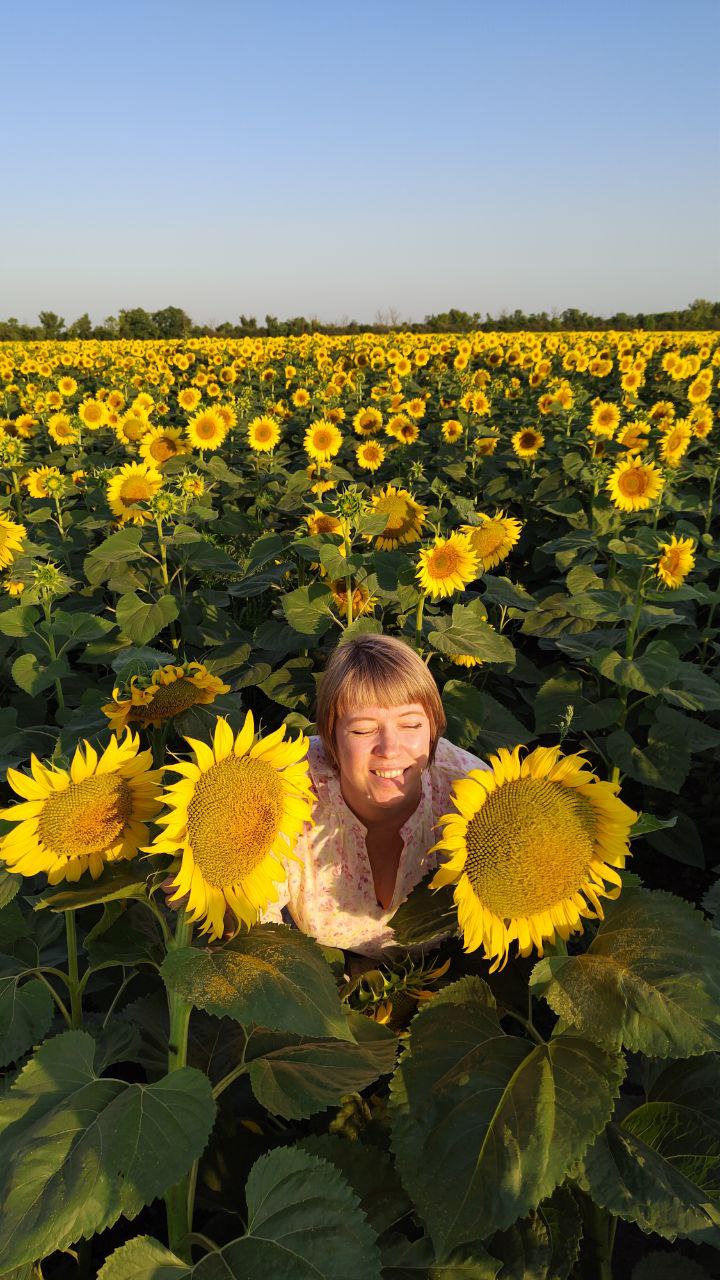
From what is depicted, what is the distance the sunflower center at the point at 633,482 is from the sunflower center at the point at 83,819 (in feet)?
15.7

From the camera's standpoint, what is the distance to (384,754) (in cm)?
203

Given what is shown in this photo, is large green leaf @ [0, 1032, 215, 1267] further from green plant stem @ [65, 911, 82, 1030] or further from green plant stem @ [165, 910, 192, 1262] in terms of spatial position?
green plant stem @ [65, 911, 82, 1030]

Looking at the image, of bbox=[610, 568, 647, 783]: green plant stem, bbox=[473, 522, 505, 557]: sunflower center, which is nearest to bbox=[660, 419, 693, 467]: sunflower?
bbox=[473, 522, 505, 557]: sunflower center

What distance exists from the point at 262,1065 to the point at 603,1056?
63cm

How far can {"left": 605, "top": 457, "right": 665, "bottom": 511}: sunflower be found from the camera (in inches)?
207

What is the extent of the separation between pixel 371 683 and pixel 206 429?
5.83m

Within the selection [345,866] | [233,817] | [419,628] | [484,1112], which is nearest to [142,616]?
[419,628]

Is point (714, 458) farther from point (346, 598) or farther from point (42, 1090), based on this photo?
point (42, 1090)

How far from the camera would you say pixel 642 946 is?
132 centimetres

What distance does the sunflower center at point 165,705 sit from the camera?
1811 mm

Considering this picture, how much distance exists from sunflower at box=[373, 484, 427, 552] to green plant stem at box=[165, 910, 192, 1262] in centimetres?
308

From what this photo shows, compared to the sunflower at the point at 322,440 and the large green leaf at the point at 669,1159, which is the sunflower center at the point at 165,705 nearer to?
the large green leaf at the point at 669,1159

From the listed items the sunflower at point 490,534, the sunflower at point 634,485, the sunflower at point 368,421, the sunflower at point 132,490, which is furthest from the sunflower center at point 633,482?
the sunflower at point 368,421

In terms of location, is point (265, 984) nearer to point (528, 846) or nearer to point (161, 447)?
point (528, 846)
